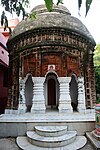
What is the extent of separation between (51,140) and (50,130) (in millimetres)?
419

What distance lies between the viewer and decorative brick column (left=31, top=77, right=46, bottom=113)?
820cm

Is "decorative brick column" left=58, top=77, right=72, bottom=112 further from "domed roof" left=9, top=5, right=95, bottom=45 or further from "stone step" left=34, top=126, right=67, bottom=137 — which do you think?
"domed roof" left=9, top=5, right=95, bottom=45

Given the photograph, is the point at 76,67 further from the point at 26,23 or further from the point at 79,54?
the point at 26,23

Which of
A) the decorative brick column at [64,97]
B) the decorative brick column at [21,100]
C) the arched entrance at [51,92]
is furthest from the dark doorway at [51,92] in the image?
the decorative brick column at [21,100]

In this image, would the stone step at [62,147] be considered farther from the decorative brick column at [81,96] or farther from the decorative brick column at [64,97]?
the decorative brick column at [81,96]

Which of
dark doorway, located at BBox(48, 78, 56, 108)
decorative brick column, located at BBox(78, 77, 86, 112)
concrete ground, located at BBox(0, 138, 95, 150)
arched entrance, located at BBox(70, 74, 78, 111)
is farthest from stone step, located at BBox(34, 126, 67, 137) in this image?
arched entrance, located at BBox(70, 74, 78, 111)

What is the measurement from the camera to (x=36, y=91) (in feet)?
27.9

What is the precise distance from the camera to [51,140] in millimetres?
5227

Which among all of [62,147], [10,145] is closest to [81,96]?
[62,147]

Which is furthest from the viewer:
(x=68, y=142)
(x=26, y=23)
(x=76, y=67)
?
(x=26, y=23)

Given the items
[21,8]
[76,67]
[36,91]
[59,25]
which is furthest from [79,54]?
[21,8]

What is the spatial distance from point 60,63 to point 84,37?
7.54 feet

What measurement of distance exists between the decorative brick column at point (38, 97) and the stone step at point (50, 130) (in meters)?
2.20

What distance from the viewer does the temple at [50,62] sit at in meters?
8.59
